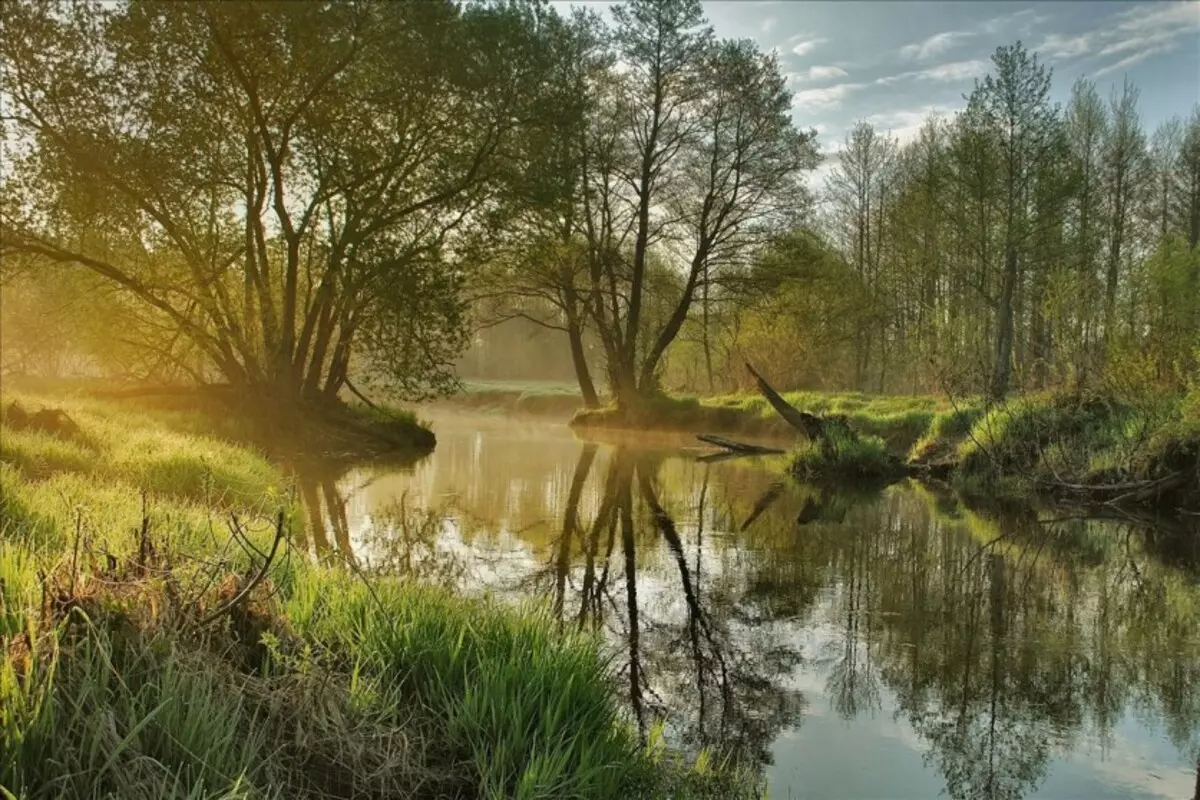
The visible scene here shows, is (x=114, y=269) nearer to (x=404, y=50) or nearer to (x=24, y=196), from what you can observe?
(x=24, y=196)

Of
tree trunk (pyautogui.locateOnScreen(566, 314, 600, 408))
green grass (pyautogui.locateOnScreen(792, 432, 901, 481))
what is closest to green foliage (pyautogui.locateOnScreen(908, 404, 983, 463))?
green grass (pyautogui.locateOnScreen(792, 432, 901, 481))

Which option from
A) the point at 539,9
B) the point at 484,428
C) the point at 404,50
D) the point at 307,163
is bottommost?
the point at 484,428

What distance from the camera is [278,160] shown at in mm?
15562

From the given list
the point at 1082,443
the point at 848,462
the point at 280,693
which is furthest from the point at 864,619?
the point at 848,462

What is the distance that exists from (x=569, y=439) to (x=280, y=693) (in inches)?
921

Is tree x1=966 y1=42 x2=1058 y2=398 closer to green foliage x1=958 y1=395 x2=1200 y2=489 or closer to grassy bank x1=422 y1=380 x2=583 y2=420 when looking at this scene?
green foliage x1=958 y1=395 x2=1200 y2=489

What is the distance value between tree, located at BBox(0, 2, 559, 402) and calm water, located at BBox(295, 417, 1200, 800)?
5.45m

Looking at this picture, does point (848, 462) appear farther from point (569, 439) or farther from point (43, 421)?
point (43, 421)

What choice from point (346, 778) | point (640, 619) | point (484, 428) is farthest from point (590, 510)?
point (484, 428)

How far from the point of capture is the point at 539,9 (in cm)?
→ 1862

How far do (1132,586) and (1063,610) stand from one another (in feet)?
4.30

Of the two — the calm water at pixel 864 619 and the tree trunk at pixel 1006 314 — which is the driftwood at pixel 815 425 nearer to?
the calm water at pixel 864 619

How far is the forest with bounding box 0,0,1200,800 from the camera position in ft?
11.3

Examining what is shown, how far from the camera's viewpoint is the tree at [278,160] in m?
14.1
